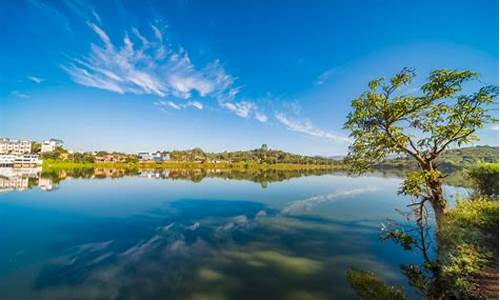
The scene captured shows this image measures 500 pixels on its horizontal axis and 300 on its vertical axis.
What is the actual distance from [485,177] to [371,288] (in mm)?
5008

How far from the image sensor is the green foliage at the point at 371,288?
5.54m

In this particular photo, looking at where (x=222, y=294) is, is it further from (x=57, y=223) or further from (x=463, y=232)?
(x=57, y=223)

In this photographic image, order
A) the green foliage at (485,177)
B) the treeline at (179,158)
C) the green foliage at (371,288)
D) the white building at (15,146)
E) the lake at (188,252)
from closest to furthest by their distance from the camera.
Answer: the green foliage at (371,288), the lake at (188,252), the green foliage at (485,177), the treeline at (179,158), the white building at (15,146)

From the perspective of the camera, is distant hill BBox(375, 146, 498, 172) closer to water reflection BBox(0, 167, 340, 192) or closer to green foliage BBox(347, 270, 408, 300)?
green foliage BBox(347, 270, 408, 300)

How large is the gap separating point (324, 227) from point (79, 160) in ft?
320

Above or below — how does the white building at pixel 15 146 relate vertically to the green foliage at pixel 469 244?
above

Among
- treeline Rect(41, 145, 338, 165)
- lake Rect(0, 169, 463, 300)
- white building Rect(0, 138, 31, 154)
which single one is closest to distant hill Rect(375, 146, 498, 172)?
lake Rect(0, 169, 463, 300)

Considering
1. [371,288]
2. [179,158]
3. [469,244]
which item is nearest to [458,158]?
[469,244]

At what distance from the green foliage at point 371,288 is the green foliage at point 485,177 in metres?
3.96

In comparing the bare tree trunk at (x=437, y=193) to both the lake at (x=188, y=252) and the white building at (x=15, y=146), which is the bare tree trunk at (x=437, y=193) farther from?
the white building at (x=15, y=146)

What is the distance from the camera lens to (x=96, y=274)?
21.6 ft

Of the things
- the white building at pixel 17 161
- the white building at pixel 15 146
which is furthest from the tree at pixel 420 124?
the white building at pixel 15 146

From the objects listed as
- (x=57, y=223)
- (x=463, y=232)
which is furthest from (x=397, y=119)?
(x=57, y=223)

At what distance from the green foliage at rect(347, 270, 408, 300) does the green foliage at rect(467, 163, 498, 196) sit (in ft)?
13.0
